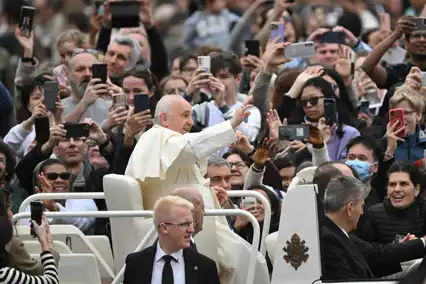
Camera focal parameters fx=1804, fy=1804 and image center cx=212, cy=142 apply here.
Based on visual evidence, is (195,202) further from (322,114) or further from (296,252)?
(322,114)

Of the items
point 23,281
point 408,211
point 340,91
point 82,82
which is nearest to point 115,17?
point 82,82

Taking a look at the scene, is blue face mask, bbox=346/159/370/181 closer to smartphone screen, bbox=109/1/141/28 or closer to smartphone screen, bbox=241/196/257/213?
smartphone screen, bbox=241/196/257/213

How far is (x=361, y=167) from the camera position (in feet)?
52.1

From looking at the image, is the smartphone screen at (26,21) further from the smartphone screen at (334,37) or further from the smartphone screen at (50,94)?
the smartphone screen at (334,37)

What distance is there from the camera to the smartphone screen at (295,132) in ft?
51.5

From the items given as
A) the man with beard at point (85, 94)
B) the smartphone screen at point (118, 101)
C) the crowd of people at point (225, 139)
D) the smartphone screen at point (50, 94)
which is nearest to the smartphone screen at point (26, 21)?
the crowd of people at point (225, 139)

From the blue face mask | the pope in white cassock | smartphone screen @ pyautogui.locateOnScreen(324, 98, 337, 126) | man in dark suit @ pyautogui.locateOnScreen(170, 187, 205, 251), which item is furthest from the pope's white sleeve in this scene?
smartphone screen @ pyautogui.locateOnScreen(324, 98, 337, 126)

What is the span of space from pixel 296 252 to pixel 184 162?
184 centimetres

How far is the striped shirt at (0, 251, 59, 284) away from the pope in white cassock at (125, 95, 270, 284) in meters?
1.64

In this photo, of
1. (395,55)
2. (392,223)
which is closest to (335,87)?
(395,55)

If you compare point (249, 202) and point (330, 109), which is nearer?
point (249, 202)

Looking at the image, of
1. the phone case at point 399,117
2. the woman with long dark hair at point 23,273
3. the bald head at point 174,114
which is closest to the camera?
the woman with long dark hair at point 23,273

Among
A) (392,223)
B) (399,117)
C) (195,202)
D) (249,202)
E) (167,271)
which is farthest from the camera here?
(399,117)

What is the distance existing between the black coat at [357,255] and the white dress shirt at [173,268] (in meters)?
1.04
